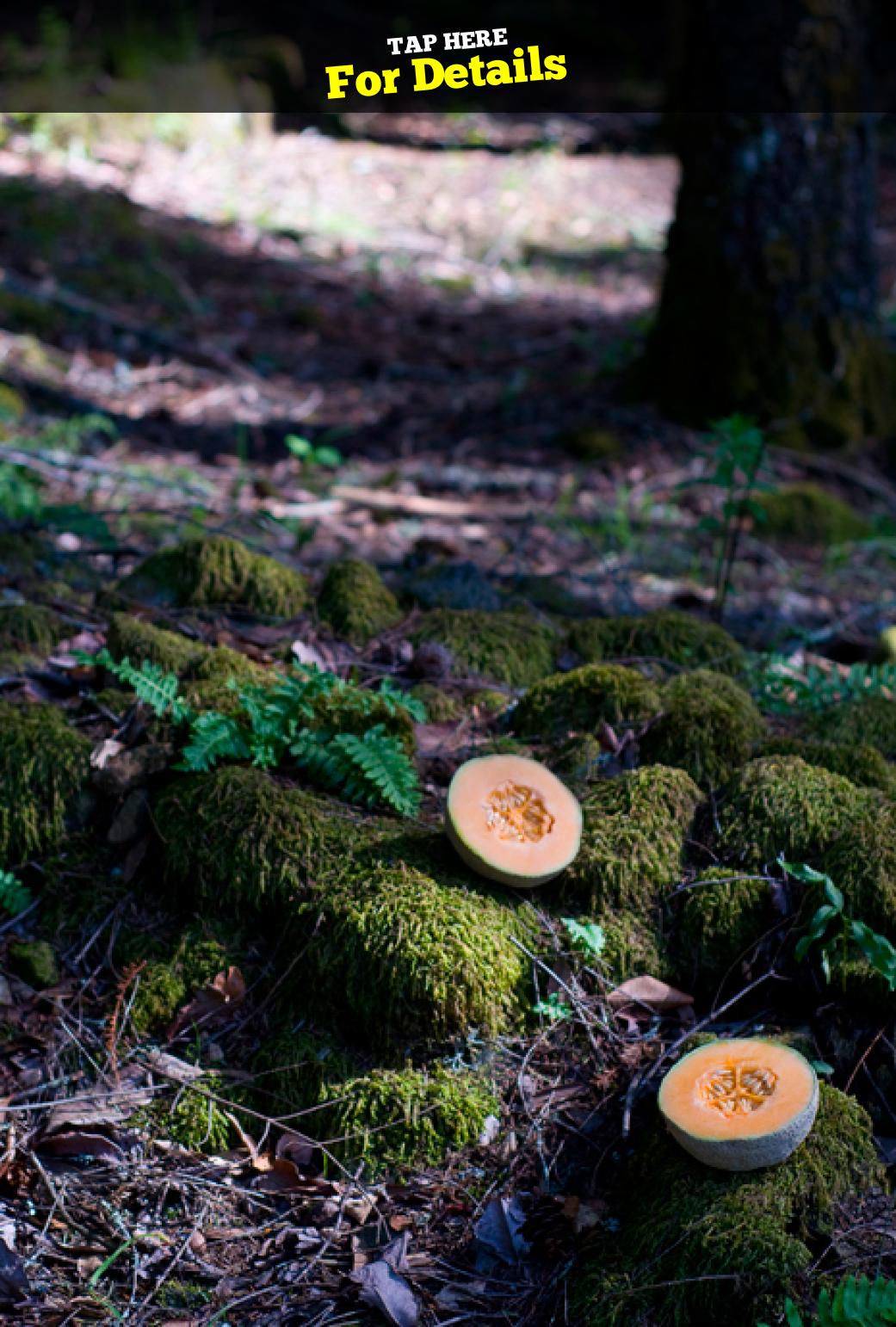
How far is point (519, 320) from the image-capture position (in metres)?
10.6

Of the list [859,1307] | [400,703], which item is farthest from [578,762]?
[859,1307]

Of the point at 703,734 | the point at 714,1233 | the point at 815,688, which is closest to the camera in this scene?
the point at 714,1233

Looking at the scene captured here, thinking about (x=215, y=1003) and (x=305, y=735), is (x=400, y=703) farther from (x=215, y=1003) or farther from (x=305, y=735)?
(x=215, y=1003)

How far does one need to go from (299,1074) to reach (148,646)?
140 centimetres

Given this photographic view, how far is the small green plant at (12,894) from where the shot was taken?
3.21 metres

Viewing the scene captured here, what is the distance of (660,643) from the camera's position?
13.6 feet

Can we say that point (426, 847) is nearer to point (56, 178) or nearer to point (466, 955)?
point (466, 955)

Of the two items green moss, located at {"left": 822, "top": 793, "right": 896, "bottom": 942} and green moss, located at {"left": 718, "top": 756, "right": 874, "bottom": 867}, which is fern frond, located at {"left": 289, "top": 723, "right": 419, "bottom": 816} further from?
green moss, located at {"left": 822, "top": 793, "right": 896, "bottom": 942}

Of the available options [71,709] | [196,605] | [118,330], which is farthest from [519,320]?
[71,709]

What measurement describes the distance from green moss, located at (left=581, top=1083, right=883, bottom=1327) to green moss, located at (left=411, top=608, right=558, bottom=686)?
5.62 ft

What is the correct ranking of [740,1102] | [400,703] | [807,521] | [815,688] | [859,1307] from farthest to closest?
[807,521]
[815,688]
[400,703]
[740,1102]
[859,1307]

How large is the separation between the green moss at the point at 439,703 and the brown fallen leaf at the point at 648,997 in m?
1.03

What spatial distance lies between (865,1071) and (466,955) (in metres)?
0.95

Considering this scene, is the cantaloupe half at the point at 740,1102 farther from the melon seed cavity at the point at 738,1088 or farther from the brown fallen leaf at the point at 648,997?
the brown fallen leaf at the point at 648,997
